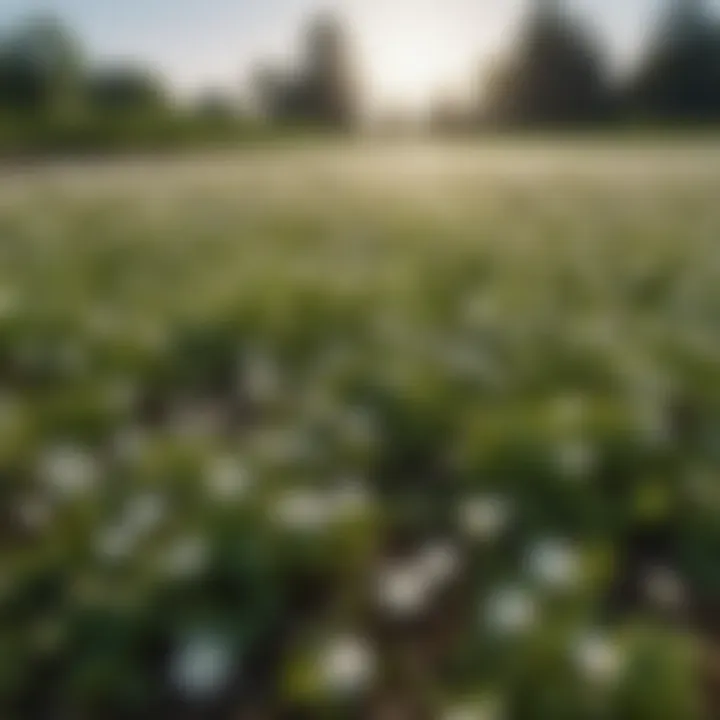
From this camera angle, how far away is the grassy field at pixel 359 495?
1.33 meters

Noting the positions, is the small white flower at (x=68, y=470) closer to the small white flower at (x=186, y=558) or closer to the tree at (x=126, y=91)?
the small white flower at (x=186, y=558)

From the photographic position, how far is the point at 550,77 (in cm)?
373

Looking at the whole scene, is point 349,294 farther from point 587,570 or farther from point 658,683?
point 658,683

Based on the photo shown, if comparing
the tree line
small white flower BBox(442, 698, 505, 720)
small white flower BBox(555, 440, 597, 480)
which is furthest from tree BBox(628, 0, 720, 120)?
small white flower BBox(442, 698, 505, 720)

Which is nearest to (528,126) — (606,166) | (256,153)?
(256,153)

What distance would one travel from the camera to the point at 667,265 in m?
3.25

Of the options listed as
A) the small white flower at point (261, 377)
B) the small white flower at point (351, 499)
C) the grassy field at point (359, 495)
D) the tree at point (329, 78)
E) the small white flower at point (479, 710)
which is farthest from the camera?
the tree at point (329, 78)

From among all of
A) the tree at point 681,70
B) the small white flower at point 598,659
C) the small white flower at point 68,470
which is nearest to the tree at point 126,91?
the tree at point 681,70

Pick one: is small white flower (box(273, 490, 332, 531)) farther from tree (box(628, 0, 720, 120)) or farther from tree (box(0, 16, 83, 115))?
tree (box(628, 0, 720, 120))

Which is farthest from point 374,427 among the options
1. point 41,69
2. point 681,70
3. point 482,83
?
point 41,69

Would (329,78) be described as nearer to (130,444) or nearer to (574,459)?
(130,444)

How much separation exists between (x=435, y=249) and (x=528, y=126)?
57 cm

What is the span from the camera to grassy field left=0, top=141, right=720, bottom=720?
52.4 inches

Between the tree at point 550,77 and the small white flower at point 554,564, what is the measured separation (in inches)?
69.4
